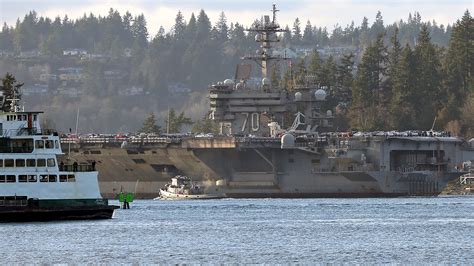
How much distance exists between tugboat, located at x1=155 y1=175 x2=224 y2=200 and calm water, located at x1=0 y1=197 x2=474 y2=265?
816 inches

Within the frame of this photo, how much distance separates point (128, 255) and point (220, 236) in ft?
38.8

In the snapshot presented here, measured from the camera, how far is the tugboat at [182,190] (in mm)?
131000

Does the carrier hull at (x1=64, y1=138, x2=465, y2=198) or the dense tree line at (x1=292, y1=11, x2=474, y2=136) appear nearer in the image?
the carrier hull at (x1=64, y1=138, x2=465, y2=198)

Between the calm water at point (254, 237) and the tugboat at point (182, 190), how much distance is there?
2072 centimetres

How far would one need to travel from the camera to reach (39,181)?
283ft

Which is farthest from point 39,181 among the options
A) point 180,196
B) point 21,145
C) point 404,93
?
point 404,93

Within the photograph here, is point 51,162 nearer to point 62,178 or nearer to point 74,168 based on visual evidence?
point 62,178

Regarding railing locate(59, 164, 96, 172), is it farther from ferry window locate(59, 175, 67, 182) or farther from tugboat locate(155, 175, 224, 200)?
tugboat locate(155, 175, 224, 200)

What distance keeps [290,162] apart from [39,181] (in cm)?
4946

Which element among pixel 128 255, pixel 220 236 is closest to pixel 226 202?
pixel 220 236

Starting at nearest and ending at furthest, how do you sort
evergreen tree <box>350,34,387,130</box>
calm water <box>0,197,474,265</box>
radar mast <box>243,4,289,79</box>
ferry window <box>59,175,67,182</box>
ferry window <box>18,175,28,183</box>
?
calm water <box>0,197,474,265</box>
ferry window <box>18,175,28,183</box>
ferry window <box>59,175,67,182</box>
radar mast <box>243,4,289,79</box>
evergreen tree <box>350,34,387,130</box>

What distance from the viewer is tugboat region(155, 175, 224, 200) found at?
5157 inches

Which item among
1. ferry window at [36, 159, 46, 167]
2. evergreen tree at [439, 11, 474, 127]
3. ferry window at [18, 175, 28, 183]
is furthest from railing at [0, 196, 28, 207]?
evergreen tree at [439, 11, 474, 127]

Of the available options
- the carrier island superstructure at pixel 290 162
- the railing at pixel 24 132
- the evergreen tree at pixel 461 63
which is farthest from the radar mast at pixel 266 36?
the railing at pixel 24 132
